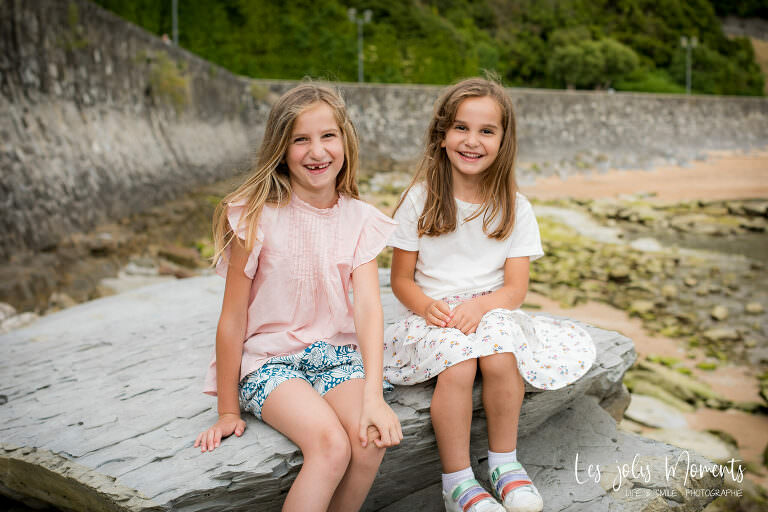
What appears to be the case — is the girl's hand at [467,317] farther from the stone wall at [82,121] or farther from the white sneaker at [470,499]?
the stone wall at [82,121]

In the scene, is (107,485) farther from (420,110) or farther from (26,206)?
(420,110)

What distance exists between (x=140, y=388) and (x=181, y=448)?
523 mm

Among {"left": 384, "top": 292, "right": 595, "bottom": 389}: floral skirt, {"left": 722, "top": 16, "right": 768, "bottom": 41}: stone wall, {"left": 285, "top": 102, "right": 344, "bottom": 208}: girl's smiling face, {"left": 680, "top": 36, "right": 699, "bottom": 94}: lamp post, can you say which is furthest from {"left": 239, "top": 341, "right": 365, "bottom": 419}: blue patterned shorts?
{"left": 722, "top": 16, "right": 768, "bottom": 41}: stone wall

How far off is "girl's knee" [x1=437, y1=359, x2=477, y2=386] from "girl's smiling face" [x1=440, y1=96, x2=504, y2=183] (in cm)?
72

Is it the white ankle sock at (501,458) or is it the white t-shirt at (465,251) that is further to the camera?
the white t-shirt at (465,251)

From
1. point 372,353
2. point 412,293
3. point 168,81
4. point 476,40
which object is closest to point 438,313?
point 412,293

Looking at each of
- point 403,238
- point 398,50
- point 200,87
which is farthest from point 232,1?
point 403,238

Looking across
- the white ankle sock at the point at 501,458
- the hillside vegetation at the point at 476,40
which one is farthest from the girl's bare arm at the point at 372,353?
the hillside vegetation at the point at 476,40

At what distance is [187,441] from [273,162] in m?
0.86

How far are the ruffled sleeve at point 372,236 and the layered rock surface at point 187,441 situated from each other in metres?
0.46

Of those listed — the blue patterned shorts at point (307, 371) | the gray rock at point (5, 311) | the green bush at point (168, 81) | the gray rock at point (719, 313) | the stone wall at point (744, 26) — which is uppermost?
the stone wall at point (744, 26)

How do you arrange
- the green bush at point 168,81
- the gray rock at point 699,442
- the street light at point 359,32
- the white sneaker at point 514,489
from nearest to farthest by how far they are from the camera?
the white sneaker at point 514,489 → the gray rock at point 699,442 → the green bush at point 168,81 → the street light at point 359,32

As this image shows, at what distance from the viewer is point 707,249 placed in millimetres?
8531

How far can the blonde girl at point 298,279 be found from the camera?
5.86ft
